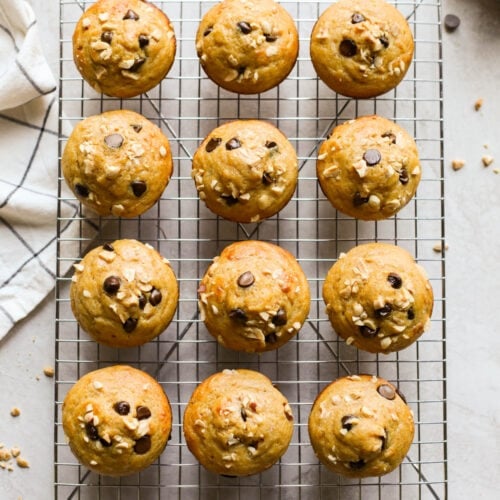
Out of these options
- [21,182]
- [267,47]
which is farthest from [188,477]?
[267,47]

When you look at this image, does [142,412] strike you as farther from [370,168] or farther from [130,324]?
[370,168]

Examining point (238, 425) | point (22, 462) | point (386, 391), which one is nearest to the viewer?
point (238, 425)

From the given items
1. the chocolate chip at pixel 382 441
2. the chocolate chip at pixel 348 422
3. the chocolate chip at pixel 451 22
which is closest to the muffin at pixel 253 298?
the chocolate chip at pixel 348 422

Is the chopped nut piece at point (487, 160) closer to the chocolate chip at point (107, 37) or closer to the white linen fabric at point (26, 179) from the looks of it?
the chocolate chip at point (107, 37)

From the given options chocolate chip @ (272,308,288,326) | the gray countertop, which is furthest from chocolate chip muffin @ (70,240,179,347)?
the gray countertop

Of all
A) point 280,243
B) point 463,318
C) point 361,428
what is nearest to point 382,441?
point 361,428

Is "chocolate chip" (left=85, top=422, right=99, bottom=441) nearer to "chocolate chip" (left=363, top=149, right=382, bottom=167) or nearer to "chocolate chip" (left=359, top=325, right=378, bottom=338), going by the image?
"chocolate chip" (left=359, top=325, right=378, bottom=338)
